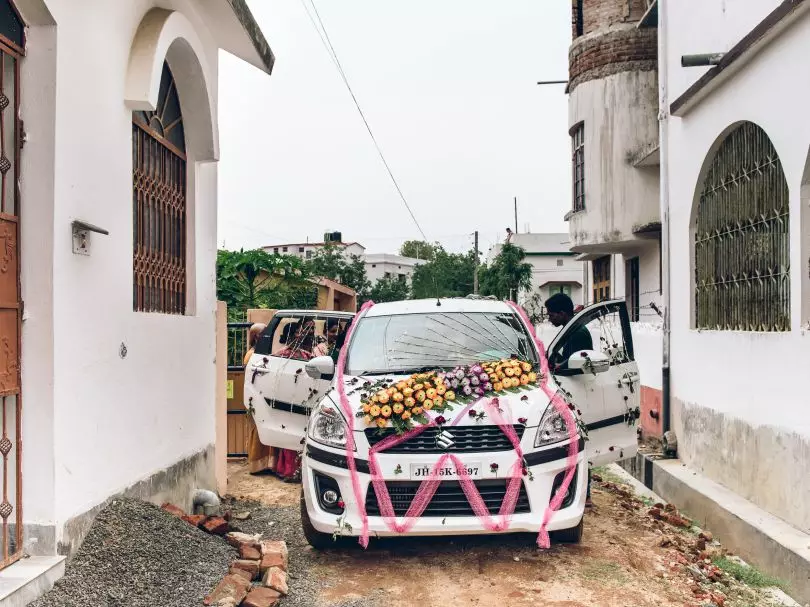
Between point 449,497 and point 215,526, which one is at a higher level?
point 449,497

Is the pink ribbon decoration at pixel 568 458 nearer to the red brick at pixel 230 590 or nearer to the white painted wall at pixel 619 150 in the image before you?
the red brick at pixel 230 590

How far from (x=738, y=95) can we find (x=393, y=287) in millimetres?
55536

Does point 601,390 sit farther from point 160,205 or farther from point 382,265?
point 382,265

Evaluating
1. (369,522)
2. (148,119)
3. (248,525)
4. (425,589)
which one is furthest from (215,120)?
(425,589)

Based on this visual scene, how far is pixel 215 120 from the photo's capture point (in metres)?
7.23

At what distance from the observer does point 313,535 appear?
5445 mm

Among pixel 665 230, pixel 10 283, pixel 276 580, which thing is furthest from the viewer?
pixel 665 230

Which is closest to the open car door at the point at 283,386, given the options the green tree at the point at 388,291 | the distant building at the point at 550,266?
Result: the distant building at the point at 550,266

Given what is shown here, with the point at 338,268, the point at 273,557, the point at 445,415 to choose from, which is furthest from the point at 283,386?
the point at 338,268

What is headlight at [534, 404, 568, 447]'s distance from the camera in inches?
202

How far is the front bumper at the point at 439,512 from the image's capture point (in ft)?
16.3

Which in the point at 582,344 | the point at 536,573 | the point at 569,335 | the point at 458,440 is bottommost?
the point at 536,573

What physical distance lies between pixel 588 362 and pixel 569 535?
136 cm

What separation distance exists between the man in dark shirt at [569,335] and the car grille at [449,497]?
65.4 inches
